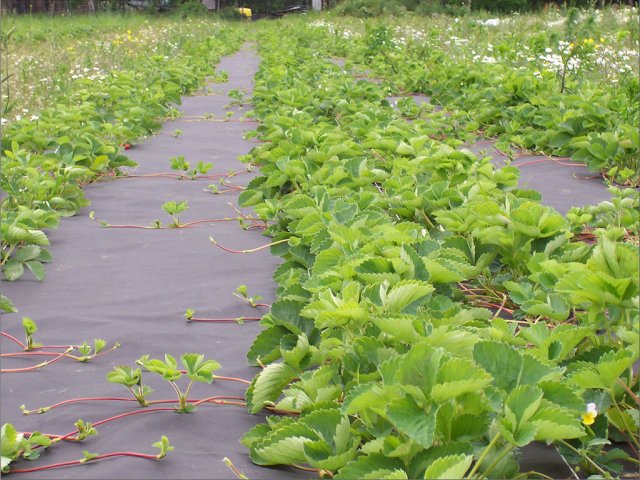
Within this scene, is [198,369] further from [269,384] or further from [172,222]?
[172,222]

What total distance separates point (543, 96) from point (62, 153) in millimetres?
4321

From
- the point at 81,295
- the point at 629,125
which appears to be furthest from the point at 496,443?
the point at 629,125

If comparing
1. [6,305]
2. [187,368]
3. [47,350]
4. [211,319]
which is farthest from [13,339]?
[187,368]

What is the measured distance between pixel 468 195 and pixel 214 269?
4.14 ft

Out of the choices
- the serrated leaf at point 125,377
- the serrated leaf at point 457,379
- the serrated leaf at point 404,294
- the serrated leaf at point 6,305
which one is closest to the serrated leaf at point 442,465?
the serrated leaf at point 457,379

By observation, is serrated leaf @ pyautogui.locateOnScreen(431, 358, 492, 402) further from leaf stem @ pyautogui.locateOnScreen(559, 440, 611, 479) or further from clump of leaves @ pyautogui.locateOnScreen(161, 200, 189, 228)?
clump of leaves @ pyautogui.locateOnScreen(161, 200, 189, 228)

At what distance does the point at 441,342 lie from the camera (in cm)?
197

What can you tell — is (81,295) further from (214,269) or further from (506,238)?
(506,238)

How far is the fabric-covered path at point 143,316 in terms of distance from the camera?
2.31 m

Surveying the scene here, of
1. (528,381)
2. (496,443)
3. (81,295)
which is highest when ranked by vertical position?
(528,381)

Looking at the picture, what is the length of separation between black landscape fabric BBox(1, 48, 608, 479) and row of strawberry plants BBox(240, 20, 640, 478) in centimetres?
15

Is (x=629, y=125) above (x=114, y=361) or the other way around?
above

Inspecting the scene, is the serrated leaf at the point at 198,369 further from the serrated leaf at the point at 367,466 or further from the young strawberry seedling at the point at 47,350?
the serrated leaf at the point at 367,466

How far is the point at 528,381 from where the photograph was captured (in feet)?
6.13
